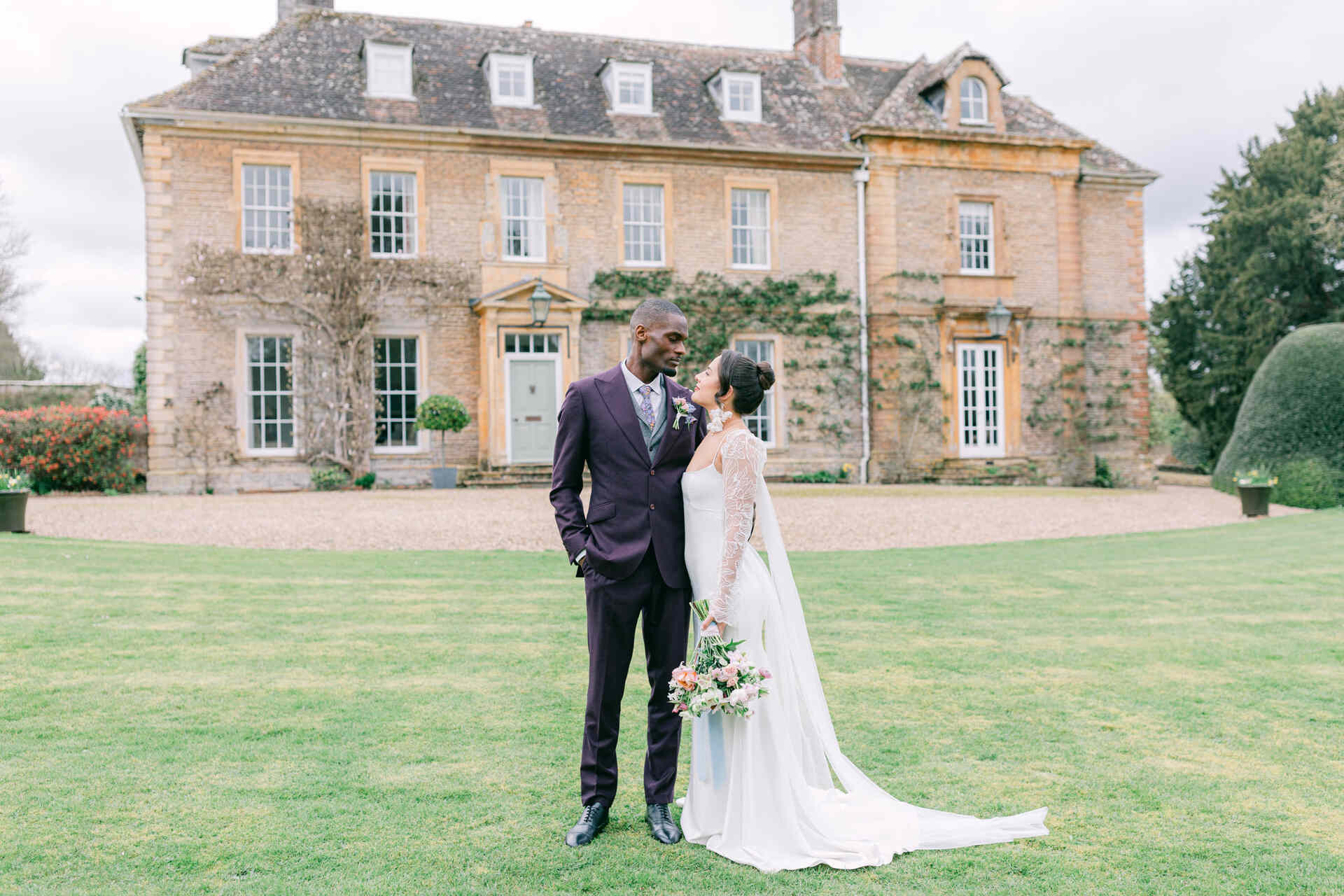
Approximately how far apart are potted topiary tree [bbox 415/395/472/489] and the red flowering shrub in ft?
15.9

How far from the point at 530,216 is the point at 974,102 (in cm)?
1006

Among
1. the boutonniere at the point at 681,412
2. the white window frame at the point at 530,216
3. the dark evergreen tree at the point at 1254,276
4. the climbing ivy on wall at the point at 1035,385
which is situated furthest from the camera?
the dark evergreen tree at the point at 1254,276

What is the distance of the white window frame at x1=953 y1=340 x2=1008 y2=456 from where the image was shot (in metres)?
22.7

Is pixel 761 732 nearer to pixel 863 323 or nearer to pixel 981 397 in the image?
pixel 863 323

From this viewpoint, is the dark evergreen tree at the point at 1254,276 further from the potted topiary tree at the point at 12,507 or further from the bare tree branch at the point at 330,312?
the potted topiary tree at the point at 12,507

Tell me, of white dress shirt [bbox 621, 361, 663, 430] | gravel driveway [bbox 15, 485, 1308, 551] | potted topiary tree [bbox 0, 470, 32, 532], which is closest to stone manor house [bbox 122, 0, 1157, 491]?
gravel driveway [bbox 15, 485, 1308, 551]

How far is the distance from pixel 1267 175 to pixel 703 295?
18.3 m

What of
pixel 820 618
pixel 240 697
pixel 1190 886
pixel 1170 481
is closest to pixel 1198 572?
pixel 820 618

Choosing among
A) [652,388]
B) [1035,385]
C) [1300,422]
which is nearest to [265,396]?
[1035,385]

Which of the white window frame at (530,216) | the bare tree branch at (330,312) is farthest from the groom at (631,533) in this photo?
the white window frame at (530,216)

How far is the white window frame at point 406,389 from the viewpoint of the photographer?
19547 millimetres

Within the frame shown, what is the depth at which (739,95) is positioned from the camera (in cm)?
2212

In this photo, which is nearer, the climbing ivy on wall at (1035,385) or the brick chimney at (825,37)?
the climbing ivy on wall at (1035,385)

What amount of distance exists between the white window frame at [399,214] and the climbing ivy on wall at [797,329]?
13.8ft
